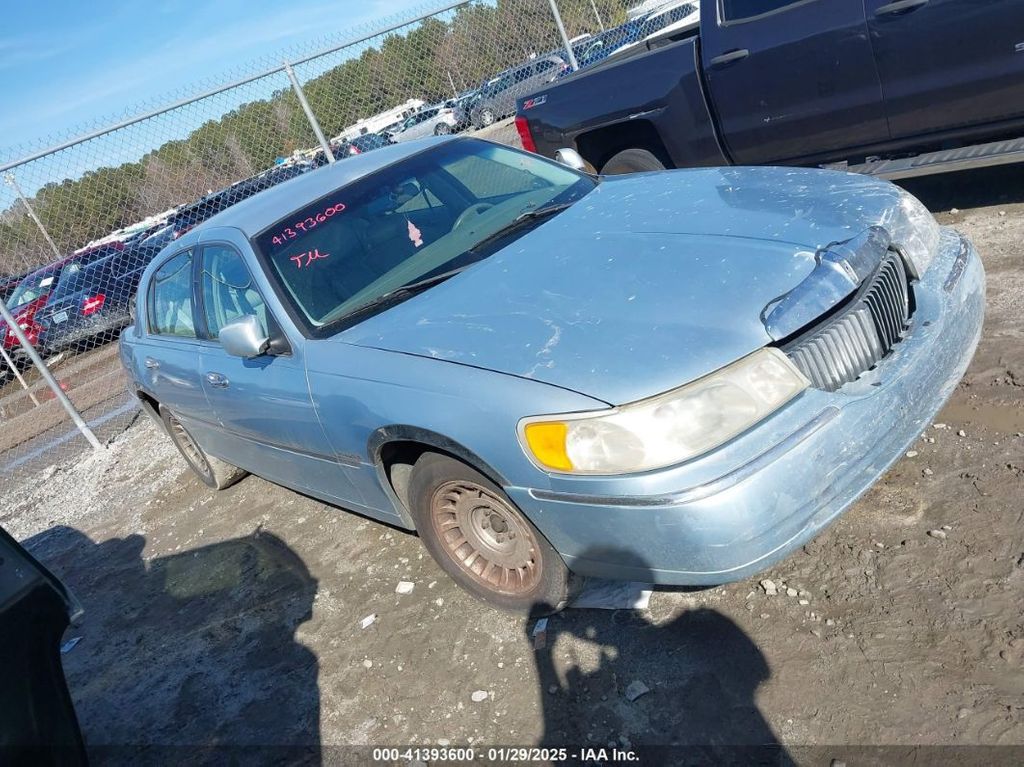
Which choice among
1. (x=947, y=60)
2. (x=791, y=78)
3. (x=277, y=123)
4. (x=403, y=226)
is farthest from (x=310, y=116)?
(x=947, y=60)

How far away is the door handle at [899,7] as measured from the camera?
4.52 metres

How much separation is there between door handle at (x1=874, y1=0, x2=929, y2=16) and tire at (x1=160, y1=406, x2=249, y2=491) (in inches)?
194

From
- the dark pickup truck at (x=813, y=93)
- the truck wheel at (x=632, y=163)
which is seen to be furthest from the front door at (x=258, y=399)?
the dark pickup truck at (x=813, y=93)

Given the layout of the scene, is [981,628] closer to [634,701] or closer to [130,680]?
[634,701]

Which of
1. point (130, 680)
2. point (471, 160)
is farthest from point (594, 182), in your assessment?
point (130, 680)

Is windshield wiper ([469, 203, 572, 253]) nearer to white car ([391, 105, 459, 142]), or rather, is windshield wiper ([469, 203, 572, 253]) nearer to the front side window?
the front side window

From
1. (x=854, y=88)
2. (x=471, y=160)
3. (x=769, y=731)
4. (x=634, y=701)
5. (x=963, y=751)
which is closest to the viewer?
(x=963, y=751)

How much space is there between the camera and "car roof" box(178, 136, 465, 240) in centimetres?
388

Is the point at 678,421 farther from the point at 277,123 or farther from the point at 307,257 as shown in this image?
the point at 277,123

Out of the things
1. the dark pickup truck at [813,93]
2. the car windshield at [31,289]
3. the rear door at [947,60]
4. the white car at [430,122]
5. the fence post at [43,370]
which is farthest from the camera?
the white car at [430,122]

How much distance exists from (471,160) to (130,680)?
10.1 feet

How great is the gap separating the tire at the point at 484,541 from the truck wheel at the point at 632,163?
3640 mm

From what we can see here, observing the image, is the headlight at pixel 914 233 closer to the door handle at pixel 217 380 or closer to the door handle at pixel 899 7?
the door handle at pixel 899 7

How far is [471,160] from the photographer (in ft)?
13.9
